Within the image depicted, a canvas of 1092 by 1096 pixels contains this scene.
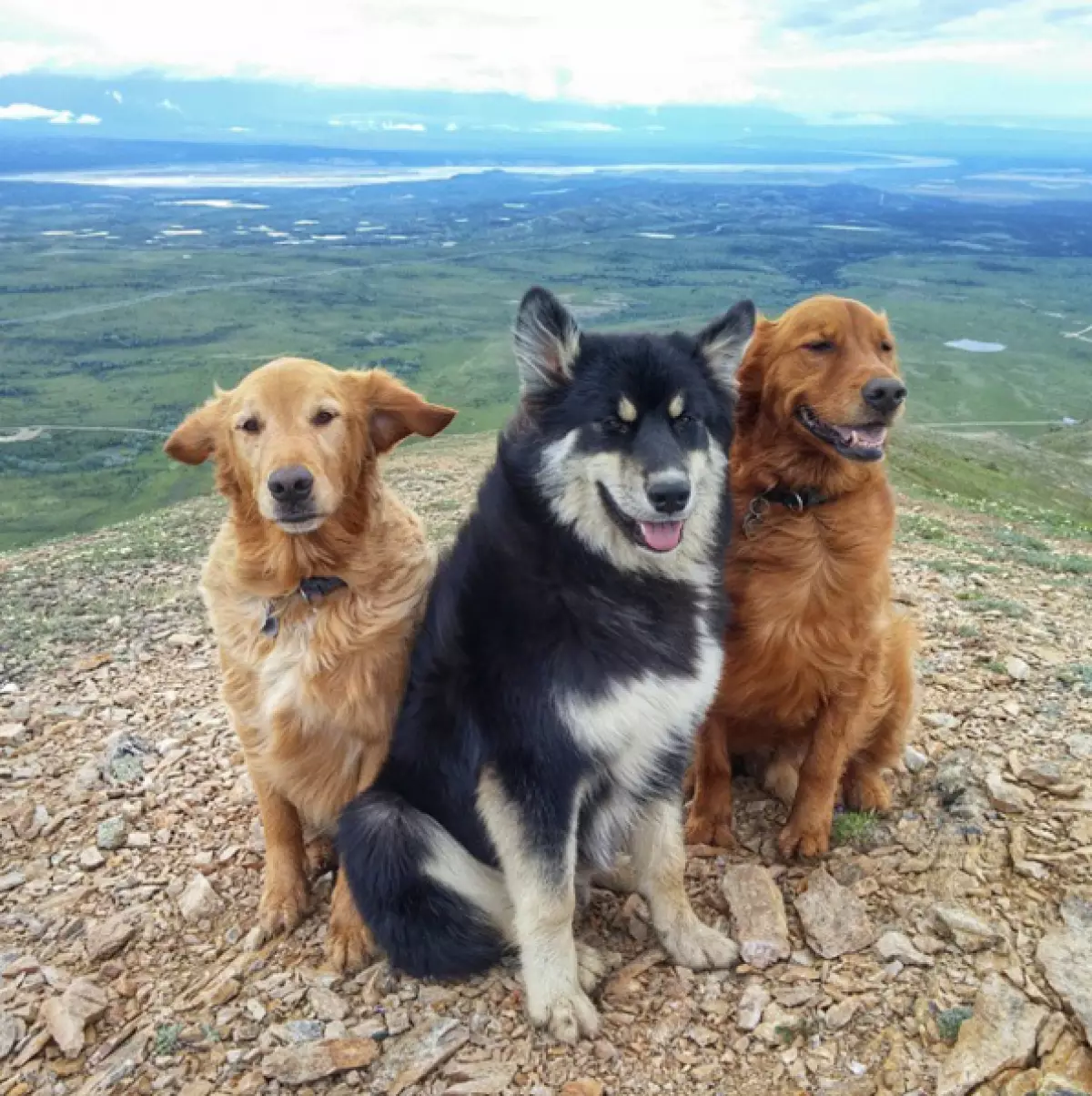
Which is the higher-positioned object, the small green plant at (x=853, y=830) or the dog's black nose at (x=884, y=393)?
the dog's black nose at (x=884, y=393)

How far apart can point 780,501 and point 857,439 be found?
55cm

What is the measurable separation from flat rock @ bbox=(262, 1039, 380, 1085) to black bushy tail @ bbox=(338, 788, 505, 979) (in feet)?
1.54

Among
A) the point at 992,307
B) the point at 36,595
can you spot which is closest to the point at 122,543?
the point at 36,595

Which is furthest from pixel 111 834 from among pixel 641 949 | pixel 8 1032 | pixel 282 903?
pixel 641 949

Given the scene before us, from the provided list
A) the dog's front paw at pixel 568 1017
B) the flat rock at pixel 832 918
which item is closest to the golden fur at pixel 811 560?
the flat rock at pixel 832 918

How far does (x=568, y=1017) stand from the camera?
4.50 m

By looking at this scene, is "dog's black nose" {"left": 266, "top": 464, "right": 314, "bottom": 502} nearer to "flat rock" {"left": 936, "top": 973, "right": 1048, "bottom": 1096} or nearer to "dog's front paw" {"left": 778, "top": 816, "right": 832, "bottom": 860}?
"dog's front paw" {"left": 778, "top": 816, "right": 832, "bottom": 860}

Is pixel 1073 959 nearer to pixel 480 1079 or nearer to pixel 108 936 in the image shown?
pixel 480 1079

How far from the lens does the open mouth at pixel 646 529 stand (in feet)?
14.0

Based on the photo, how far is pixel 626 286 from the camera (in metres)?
164

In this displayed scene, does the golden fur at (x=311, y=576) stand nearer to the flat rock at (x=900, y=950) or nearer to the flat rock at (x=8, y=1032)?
the flat rock at (x=8, y=1032)

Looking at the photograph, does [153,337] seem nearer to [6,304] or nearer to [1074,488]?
[6,304]

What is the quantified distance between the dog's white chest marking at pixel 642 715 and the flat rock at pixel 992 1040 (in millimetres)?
1788

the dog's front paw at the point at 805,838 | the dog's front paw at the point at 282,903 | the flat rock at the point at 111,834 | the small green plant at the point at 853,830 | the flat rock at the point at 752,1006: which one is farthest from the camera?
the flat rock at the point at 111,834
